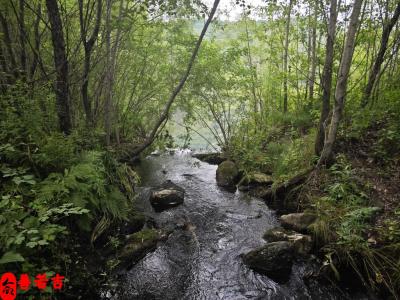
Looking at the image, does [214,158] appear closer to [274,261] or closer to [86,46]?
[274,261]

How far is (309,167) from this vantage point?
6.63m

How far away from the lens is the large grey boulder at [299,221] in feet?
17.6

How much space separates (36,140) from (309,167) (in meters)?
6.15

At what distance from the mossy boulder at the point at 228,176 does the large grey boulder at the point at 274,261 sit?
14.3ft

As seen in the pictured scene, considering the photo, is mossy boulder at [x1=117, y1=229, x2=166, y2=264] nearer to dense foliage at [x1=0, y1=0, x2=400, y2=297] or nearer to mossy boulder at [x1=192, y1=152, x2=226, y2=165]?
dense foliage at [x1=0, y1=0, x2=400, y2=297]

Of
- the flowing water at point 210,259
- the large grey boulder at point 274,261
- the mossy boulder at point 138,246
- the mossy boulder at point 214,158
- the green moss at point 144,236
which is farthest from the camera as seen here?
the mossy boulder at point 214,158

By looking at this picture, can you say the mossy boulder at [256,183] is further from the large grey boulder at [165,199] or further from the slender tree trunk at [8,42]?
the slender tree trunk at [8,42]

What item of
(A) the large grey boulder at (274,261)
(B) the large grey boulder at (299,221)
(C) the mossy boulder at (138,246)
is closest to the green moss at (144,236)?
(C) the mossy boulder at (138,246)

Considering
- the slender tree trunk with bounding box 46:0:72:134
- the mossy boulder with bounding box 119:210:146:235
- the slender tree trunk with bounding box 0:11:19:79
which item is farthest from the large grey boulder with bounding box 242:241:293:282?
the slender tree trunk with bounding box 0:11:19:79

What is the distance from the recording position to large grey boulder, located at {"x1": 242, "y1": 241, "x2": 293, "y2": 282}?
14.7 ft

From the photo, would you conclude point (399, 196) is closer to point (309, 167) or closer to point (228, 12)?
point (309, 167)

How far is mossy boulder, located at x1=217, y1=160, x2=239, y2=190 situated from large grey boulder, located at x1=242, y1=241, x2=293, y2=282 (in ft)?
14.3

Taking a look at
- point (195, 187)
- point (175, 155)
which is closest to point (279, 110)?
point (195, 187)

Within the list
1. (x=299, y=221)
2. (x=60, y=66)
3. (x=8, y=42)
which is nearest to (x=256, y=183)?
(x=299, y=221)
